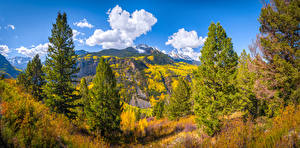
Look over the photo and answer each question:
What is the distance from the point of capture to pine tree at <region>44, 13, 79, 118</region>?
14453 mm

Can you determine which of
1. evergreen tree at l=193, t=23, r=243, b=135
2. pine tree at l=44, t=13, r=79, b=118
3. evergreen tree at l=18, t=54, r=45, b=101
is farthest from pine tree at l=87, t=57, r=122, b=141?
evergreen tree at l=18, t=54, r=45, b=101

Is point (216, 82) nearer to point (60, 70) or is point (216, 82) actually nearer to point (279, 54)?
point (279, 54)

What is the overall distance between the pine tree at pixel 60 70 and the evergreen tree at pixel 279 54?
66.5 feet

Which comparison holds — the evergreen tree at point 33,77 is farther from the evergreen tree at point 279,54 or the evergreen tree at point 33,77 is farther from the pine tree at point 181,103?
the evergreen tree at point 279,54

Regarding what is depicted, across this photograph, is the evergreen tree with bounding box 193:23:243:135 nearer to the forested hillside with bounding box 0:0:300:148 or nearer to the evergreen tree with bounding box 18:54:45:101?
the forested hillside with bounding box 0:0:300:148

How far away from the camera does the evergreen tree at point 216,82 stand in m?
9.14

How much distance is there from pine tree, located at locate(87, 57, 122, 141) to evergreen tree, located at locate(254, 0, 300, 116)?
1409cm

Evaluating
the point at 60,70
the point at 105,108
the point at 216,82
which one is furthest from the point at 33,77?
the point at 216,82

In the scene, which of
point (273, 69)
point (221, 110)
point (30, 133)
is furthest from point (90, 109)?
point (273, 69)

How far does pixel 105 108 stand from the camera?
42.7ft

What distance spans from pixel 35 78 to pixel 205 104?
32233 mm

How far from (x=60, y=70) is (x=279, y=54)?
22.6 metres

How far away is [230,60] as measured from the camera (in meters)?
9.58

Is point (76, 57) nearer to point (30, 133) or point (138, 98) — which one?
point (30, 133)
